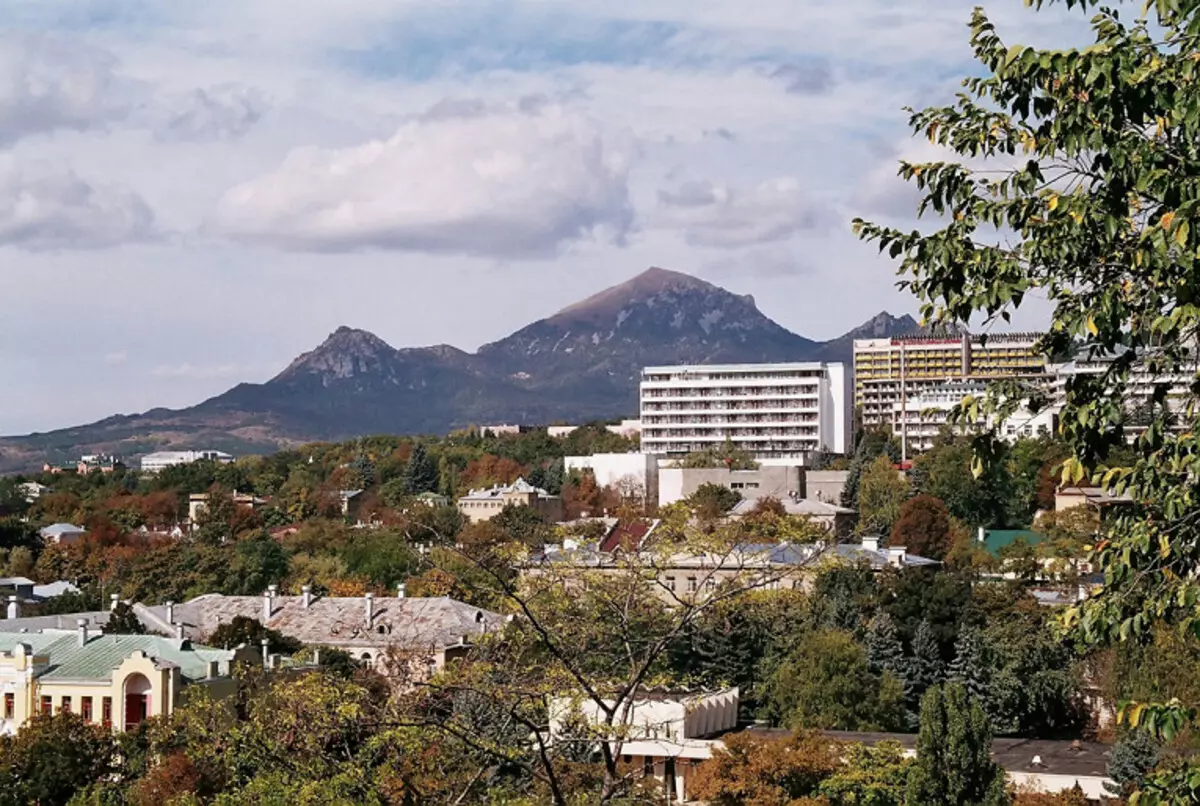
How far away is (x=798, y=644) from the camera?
145 ft

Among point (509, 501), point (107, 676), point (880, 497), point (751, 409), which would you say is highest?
point (751, 409)

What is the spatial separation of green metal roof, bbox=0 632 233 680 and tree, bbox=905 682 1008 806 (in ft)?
50.4

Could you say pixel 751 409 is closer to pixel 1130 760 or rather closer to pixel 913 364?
pixel 913 364

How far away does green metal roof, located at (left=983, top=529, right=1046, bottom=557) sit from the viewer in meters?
65.8

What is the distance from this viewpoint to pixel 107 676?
37.4 meters

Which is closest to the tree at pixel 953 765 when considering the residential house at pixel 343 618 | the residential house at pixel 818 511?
the residential house at pixel 343 618

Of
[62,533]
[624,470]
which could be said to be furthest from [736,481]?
[62,533]

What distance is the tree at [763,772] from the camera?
31469 mm

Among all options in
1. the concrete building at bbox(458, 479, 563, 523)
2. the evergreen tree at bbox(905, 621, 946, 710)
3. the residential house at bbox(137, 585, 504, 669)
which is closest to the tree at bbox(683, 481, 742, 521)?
the concrete building at bbox(458, 479, 563, 523)

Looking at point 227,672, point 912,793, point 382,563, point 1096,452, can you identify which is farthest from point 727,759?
point 382,563

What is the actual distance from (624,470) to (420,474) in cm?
1498

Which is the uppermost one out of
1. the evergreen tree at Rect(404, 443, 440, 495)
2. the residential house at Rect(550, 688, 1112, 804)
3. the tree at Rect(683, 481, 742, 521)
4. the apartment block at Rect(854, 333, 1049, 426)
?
the apartment block at Rect(854, 333, 1049, 426)

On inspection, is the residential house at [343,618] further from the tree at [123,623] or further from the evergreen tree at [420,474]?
the evergreen tree at [420,474]

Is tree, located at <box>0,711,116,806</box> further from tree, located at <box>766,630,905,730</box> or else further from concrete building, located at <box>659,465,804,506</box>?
concrete building, located at <box>659,465,804,506</box>
